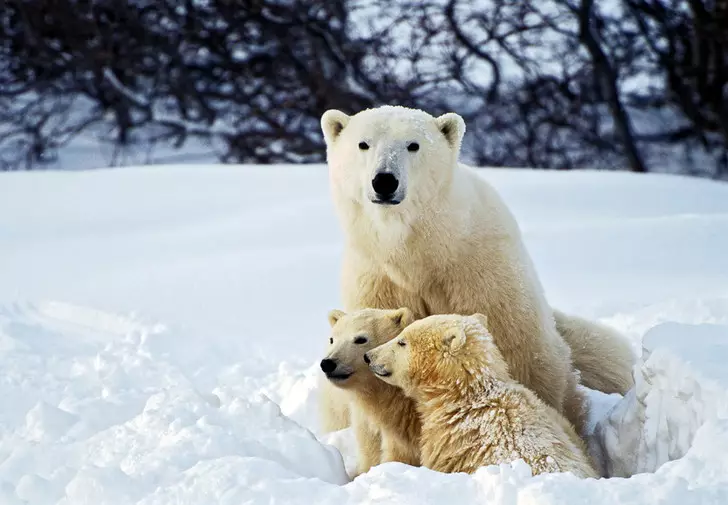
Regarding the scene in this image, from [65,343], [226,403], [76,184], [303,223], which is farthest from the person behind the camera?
[76,184]

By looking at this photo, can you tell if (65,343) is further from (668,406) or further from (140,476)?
(668,406)

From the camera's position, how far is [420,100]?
48.9 feet

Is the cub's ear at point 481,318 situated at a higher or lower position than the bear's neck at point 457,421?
higher

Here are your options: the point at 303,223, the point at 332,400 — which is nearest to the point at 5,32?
the point at 303,223

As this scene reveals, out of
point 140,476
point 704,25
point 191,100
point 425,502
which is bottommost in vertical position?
point 191,100

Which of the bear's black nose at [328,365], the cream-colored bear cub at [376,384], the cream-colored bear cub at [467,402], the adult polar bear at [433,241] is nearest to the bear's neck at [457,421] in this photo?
the cream-colored bear cub at [467,402]

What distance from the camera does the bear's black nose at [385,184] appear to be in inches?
132

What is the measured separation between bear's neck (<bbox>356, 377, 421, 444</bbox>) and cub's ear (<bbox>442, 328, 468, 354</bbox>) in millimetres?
334

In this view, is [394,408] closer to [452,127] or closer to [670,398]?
[670,398]

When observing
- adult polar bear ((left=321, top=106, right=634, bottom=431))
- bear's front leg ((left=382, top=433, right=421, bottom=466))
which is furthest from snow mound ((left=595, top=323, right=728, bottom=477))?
bear's front leg ((left=382, top=433, right=421, bottom=466))

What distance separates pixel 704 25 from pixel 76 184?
8.95m

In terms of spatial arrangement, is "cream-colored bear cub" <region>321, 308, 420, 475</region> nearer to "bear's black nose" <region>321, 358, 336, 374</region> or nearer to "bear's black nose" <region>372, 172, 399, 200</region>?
"bear's black nose" <region>321, 358, 336, 374</region>

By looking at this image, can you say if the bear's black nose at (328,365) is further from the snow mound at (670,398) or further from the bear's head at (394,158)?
the snow mound at (670,398)

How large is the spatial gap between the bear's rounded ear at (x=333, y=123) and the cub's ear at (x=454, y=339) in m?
0.99
